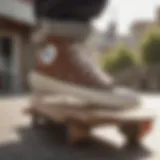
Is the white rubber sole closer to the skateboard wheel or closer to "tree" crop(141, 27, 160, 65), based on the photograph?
the skateboard wheel

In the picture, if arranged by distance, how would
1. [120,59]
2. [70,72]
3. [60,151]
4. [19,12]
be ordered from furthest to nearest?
[120,59], [19,12], [70,72], [60,151]

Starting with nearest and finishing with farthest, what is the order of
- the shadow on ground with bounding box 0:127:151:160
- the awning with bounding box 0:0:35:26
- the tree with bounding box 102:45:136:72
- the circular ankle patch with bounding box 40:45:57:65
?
the shadow on ground with bounding box 0:127:151:160, the circular ankle patch with bounding box 40:45:57:65, the awning with bounding box 0:0:35:26, the tree with bounding box 102:45:136:72

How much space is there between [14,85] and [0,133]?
165 inches

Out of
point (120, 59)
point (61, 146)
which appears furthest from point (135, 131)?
point (120, 59)

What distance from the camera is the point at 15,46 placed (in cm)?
721

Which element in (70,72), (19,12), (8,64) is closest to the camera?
(70,72)

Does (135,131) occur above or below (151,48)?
below

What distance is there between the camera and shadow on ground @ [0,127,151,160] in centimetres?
235

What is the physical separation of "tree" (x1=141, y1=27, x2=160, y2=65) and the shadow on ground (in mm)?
7253

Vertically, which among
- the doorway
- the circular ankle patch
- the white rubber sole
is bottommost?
the white rubber sole

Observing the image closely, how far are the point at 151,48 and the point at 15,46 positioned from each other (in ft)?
13.0

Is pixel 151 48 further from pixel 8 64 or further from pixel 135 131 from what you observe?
pixel 135 131

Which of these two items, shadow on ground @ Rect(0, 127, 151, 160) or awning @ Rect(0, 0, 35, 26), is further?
awning @ Rect(0, 0, 35, 26)

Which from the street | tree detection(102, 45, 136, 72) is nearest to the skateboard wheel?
the street
